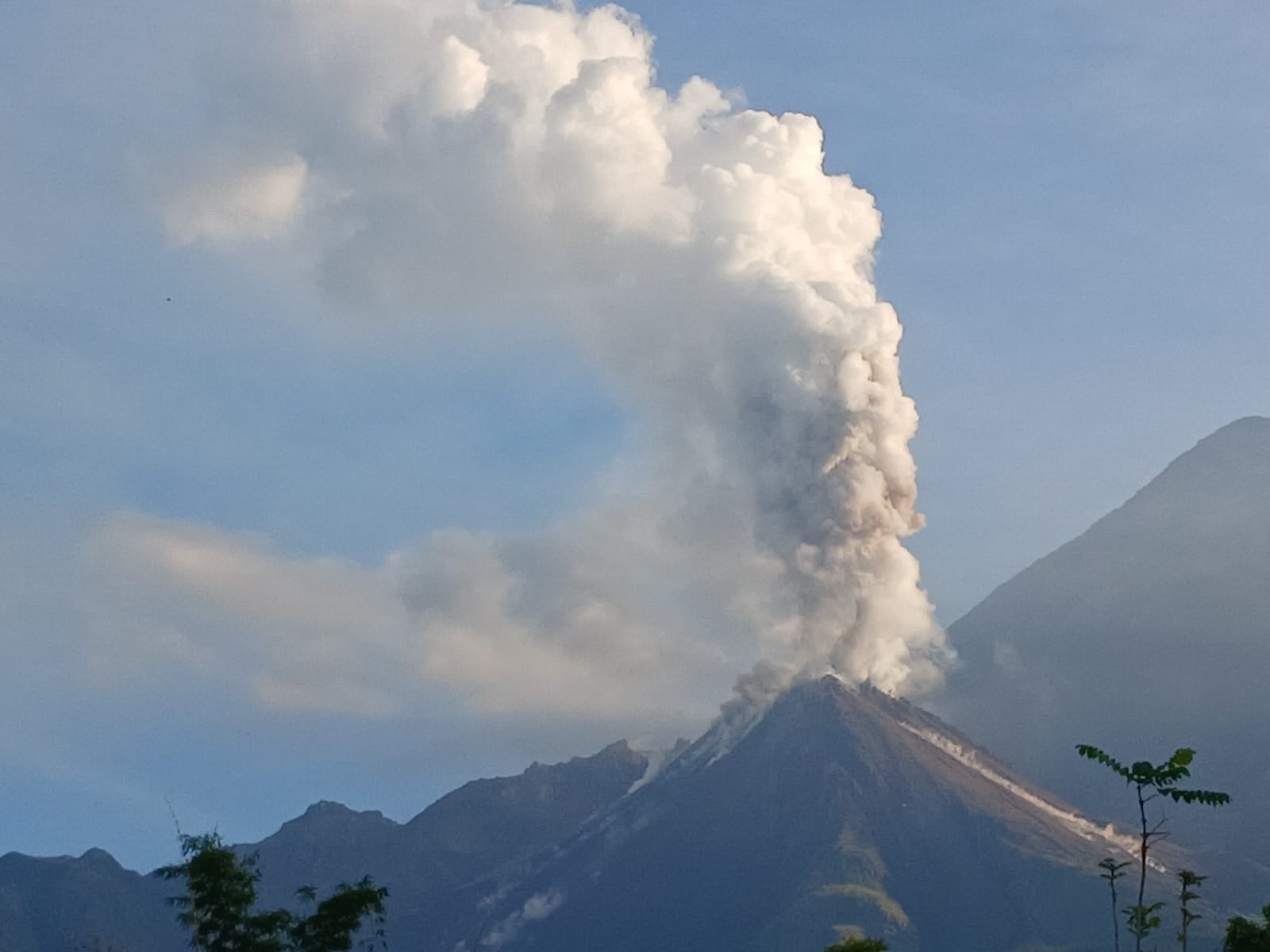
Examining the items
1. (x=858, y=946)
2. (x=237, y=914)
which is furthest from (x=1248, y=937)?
(x=237, y=914)

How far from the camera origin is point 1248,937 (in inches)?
1629

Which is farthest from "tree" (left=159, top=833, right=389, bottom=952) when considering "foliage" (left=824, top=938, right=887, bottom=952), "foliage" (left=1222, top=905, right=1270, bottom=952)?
"foliage" (left=1222, top=905, right=1270, bottom=952)

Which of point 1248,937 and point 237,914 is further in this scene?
point 1248,937

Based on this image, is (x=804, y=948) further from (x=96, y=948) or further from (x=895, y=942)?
(x=96, y=948)

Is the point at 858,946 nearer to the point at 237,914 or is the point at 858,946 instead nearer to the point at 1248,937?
the point at 1248,937

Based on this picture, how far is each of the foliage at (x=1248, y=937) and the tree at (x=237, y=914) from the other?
18178mm

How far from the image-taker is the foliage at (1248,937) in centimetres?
4059

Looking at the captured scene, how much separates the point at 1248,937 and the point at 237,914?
20.9 meters

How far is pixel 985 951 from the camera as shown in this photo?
19900 cm

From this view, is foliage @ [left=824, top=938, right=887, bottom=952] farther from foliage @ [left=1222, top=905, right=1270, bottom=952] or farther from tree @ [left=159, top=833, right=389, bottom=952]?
tree @ [left=159, top=833, right=389, bottom=952]

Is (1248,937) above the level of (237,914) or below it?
below

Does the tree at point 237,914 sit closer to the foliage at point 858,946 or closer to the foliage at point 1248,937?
the foliage at point 858,946

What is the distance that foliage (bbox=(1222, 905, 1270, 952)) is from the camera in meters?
40.6

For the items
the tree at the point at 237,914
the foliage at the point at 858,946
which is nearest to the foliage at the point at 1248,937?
the foliage at the point at 858,946
